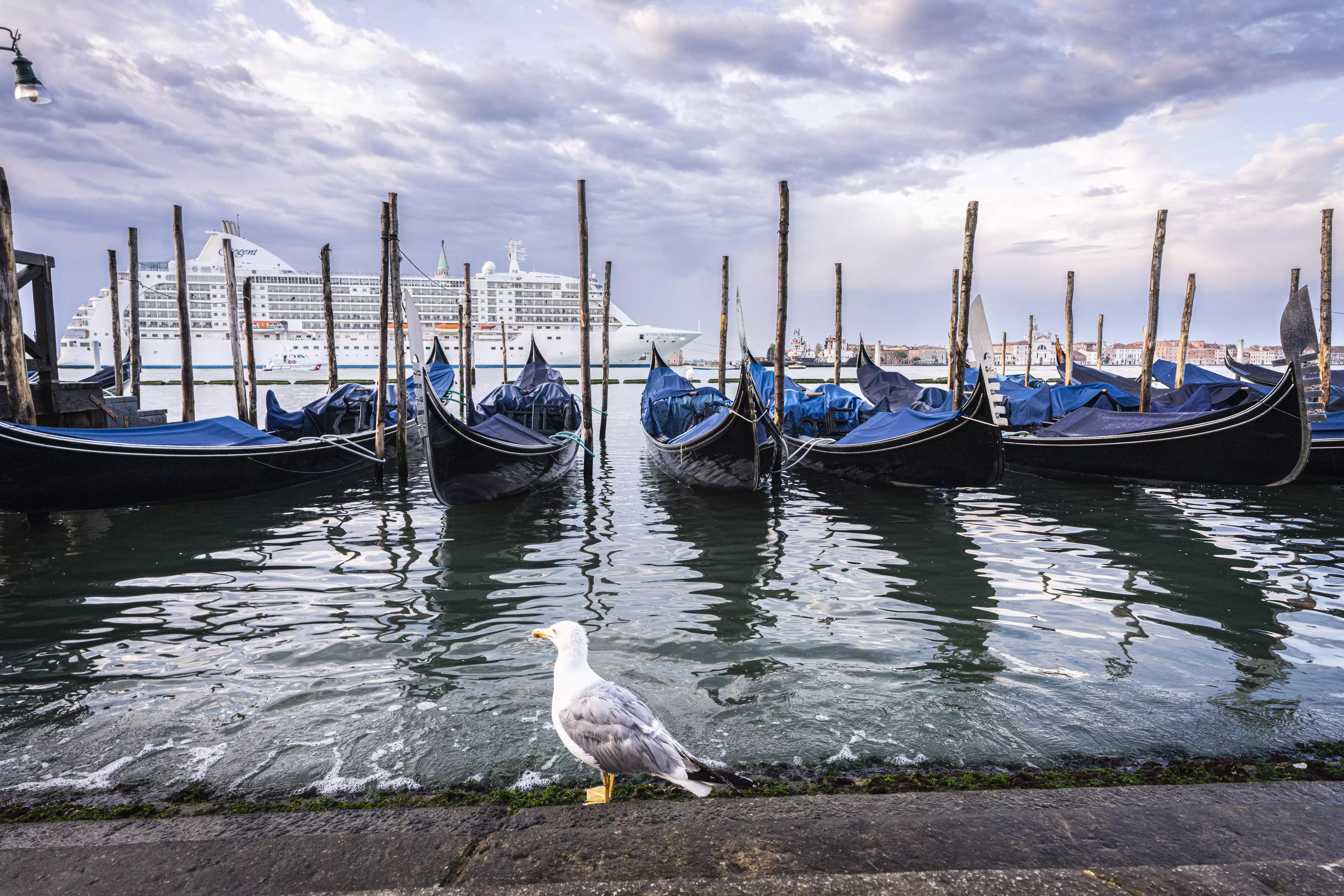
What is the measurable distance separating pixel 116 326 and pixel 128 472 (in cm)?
862

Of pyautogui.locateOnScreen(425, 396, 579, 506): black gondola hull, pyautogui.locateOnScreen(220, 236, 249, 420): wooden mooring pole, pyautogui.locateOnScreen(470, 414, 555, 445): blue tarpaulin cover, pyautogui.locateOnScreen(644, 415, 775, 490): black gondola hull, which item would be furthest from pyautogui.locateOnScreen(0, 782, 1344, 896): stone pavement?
pyautogui.locateOnScreen(220, 236, 249, 420): wooden mooring pole

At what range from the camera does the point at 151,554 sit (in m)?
5.88

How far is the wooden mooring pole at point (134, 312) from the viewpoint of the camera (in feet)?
38.8

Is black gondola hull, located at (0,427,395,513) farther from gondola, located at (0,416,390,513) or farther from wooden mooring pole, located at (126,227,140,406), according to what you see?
wooden mooring pole, located at (126,227,140,406)

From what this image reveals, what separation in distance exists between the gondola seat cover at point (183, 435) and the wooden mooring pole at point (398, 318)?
1.36 metres

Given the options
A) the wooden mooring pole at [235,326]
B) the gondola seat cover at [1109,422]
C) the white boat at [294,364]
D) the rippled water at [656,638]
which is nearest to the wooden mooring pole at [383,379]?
the rippled water at [656,638]

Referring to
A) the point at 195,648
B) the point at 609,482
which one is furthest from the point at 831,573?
the point at 609,482

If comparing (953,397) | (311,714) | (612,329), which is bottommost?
(311,714)

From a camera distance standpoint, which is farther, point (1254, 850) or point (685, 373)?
point (685, 373)

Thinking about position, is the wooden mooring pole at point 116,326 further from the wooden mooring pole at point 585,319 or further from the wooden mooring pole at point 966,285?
the wooden mooring pole at point 966,285

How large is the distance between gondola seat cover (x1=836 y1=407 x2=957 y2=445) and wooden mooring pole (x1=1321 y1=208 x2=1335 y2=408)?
6.49m

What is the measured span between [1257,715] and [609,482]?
807 centimetres

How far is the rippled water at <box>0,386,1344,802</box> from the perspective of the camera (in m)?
2.77

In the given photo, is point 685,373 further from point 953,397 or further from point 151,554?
point 151,554
